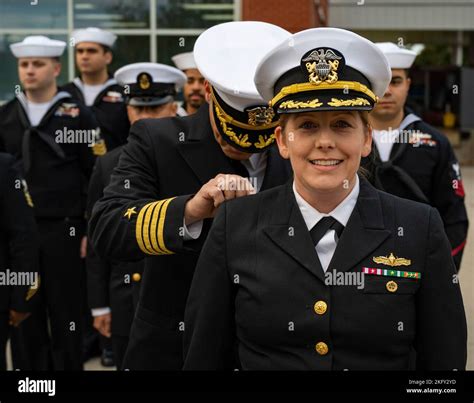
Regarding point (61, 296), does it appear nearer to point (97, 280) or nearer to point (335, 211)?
point (97, 280)

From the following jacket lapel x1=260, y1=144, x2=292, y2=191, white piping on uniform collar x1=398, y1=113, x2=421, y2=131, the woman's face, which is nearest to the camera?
the woman's face

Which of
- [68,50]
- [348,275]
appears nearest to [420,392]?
[348,275]

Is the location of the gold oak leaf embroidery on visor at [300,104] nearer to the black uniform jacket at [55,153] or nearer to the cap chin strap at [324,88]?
the cap chin strap at [324,88]

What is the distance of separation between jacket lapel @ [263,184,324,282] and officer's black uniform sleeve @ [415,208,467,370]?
0.27 metres

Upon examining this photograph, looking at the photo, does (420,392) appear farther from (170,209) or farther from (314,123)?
(170,209)

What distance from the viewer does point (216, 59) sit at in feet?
10.4

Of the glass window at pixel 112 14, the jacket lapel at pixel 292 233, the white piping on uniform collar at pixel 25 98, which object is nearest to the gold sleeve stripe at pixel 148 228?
the jacket lapel at pixel 292 233

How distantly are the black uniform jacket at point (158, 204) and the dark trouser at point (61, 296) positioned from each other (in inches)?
118

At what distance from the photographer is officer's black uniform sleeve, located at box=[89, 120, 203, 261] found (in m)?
3.09

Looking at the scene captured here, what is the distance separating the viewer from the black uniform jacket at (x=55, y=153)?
271 inches

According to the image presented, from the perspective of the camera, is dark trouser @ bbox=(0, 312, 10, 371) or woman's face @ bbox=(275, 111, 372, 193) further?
dark trouser @ bbox=(0, 312, 10, 371)

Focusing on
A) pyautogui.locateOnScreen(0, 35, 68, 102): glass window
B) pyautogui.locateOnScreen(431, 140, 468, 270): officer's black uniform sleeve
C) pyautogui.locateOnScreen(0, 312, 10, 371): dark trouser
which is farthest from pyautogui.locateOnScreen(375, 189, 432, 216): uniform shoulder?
pyautogui.locateOnScreen(0, 35, 68, 102): glass window

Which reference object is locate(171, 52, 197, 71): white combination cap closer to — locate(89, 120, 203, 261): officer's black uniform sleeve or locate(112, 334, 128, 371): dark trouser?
locate(112, 334, 128, 371): dark trouser

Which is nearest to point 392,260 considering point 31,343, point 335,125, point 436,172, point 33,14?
point 335,125
